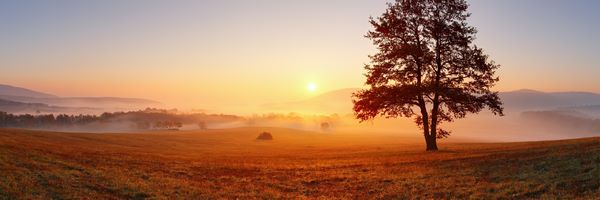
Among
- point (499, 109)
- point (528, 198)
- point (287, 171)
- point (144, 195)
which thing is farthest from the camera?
point (499, 109)

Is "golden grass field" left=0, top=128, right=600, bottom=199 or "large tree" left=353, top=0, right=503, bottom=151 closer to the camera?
"golden grass field" left=0, top=128, right=600, bottom=199

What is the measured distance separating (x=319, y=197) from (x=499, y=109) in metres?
23.1

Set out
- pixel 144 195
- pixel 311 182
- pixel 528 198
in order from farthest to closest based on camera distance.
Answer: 1. pixel 311 182
2. pixel 144 195
3. pixel 528 198

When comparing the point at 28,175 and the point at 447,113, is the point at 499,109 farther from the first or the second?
the point at 28,175

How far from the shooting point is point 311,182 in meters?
25.8

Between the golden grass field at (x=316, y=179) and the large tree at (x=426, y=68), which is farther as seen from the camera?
the large tree at (x=426, y=68)

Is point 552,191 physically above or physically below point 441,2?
below

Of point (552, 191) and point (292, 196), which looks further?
point (292, 196)

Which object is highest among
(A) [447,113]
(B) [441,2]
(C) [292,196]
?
(B) [441,2]

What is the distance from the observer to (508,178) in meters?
20.7

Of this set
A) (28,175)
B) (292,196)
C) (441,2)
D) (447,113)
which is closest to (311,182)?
(292,196)

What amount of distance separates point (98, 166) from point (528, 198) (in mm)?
23665

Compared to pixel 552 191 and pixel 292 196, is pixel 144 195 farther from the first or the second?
pixel 552 191

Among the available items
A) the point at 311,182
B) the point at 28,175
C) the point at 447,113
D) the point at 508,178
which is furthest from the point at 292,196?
the point at 447,113
